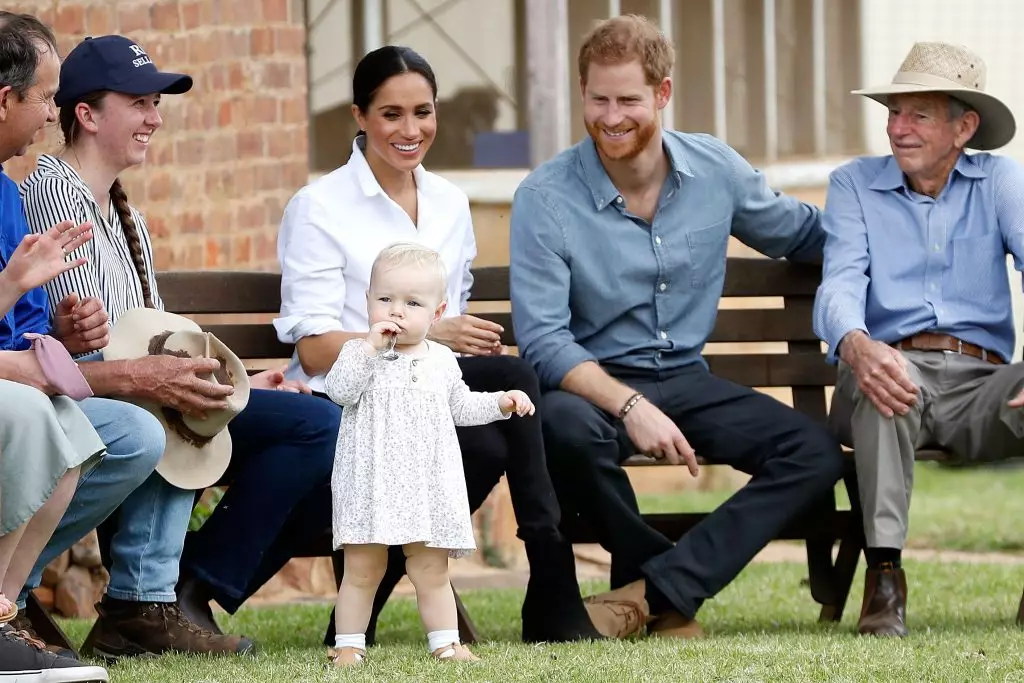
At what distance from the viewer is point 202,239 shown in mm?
7492

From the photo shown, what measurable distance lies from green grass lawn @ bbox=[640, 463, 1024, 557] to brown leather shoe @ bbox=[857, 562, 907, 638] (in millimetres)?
3376

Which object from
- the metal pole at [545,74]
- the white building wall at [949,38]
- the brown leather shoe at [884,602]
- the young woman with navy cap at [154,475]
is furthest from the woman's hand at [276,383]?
the white building wall at [949,38]

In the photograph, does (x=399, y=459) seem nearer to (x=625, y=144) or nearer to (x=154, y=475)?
(x=154, y=475)

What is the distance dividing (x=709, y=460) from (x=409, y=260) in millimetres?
1322

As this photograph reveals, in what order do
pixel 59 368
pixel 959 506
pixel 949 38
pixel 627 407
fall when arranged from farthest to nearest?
pixel 949 38 < pixel 959 506 < pixel 627 407 < pixel 59 368

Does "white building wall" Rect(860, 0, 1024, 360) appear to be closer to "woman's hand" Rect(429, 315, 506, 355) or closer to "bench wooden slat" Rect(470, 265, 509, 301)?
"bench wooden slat" Rect(470, 265, 509, 301)

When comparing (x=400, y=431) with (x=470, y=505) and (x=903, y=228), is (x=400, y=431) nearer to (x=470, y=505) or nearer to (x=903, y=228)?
(x=470, y=505)

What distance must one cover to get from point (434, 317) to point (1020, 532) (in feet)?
15.8

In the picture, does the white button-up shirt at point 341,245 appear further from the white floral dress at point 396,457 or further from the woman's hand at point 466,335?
the white floral dress at point 396,457

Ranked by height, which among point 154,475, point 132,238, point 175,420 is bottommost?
point 154,475

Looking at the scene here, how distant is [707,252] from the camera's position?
5324mm

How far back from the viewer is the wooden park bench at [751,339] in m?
5.37

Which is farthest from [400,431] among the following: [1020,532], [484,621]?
[1020,532]

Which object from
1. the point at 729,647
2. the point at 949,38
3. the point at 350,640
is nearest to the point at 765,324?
the point at 729,647
